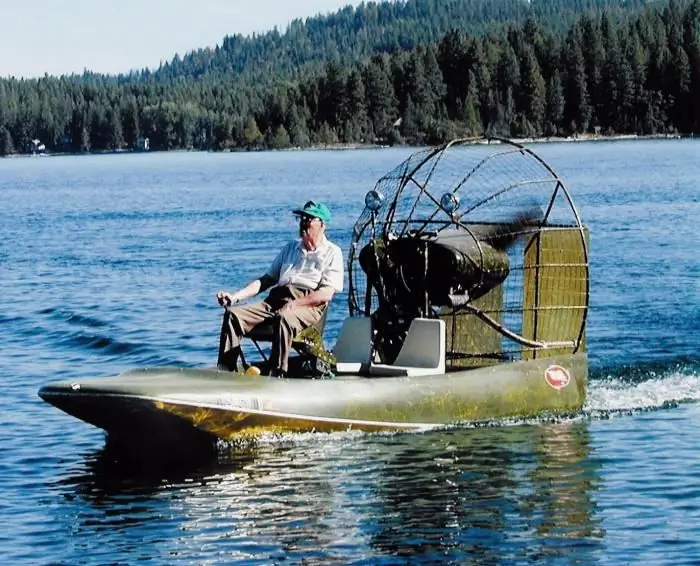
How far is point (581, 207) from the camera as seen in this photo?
5138 cm

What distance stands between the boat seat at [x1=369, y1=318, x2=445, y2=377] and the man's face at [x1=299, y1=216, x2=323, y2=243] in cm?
156

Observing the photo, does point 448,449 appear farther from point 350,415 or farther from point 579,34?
point 579,34

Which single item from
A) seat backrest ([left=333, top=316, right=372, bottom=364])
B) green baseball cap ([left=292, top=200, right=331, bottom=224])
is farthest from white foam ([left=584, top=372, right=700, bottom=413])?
green baseball cap ([left=292, top=200, right=331, bottom=224])

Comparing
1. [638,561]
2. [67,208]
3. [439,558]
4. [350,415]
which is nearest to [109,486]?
[350,415]

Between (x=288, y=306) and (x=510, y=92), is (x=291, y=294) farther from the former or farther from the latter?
(x=510, y=92)

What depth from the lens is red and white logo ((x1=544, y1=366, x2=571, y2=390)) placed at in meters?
16.8

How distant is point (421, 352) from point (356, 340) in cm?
76

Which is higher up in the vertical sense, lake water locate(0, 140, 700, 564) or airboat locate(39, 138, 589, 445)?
airboat locate(39, 138, 589, 445)

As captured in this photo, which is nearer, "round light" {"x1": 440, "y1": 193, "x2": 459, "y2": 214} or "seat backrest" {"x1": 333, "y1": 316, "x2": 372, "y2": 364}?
"round light" {"x1": 440, "y1": 193, "x2": 459, "y2": 214}

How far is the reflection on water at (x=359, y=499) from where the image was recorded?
12484 millimetres

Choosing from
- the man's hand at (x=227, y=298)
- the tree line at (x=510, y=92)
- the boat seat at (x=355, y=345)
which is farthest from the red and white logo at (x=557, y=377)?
the tree line at (x=510, y=92)

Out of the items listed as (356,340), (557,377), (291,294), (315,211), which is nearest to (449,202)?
(315,211)

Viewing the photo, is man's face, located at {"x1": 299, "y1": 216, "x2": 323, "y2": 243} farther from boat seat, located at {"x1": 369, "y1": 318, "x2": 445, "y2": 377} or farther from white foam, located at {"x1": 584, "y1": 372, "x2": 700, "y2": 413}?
white foam, located at {"x1": 584, "y1": 372, "x2": 700, "y2": 413}

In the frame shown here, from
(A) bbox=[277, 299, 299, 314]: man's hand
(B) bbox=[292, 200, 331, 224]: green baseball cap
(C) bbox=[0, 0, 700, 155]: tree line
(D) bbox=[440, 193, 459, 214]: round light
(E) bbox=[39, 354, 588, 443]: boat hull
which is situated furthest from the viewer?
(C) bbox=[0, 0, 700, 155]: tree line
